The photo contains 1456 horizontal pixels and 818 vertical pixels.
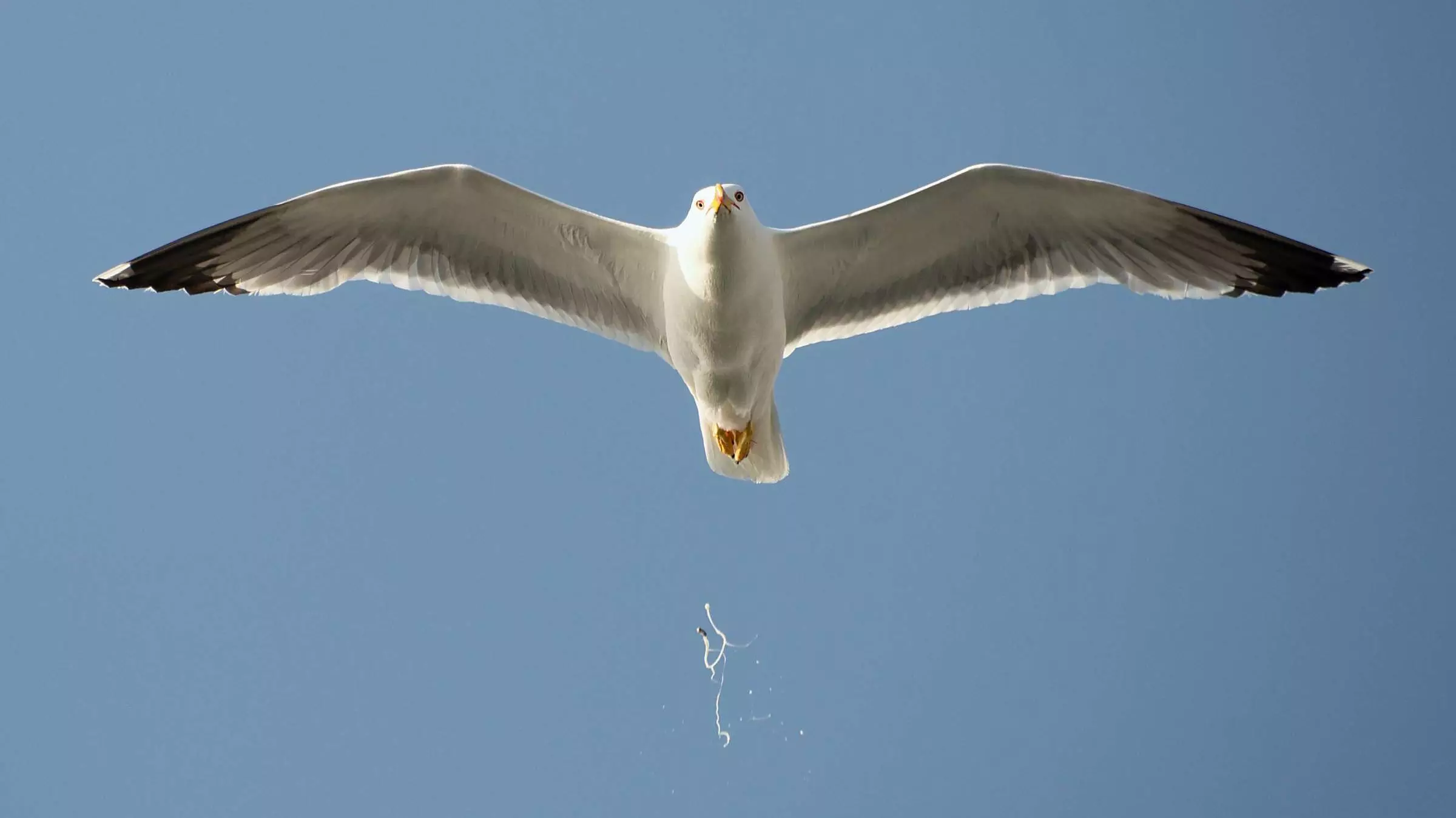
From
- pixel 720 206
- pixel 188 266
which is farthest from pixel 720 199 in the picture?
pixel 188 266

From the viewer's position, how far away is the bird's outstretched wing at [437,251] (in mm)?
6141

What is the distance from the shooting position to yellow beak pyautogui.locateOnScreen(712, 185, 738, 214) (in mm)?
5699

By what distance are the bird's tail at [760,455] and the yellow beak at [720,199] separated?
1162 mm

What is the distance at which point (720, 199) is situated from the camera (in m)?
5.70

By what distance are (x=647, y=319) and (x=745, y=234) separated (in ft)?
3.25

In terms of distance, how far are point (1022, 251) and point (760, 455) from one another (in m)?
1.58

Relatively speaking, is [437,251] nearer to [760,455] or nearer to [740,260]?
[740,260]

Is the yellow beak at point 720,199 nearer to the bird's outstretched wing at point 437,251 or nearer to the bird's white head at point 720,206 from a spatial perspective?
the bird's white head at point 720,206

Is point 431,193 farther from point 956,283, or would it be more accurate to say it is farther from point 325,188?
point 956,283

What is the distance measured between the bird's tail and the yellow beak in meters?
1.16


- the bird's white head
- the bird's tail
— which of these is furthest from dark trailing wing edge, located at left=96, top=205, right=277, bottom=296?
the bird's tail

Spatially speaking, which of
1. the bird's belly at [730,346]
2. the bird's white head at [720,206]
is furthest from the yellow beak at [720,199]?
the bird's belly at [730,346]

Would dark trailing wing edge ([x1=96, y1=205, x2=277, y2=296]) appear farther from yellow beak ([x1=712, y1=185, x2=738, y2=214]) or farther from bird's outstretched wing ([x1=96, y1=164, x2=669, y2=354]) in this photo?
yellow beak ([x1=712, y1=185, x2=738, y2=214])

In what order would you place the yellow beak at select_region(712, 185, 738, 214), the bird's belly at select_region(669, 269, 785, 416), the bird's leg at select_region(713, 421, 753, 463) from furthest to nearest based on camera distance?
the bird's leg at select_region(713, 421, 753, 463) < the bird's belly at select_region(669, 269, 785, 416) < the yellow beak at select_region(712, 185, 738, 214)
